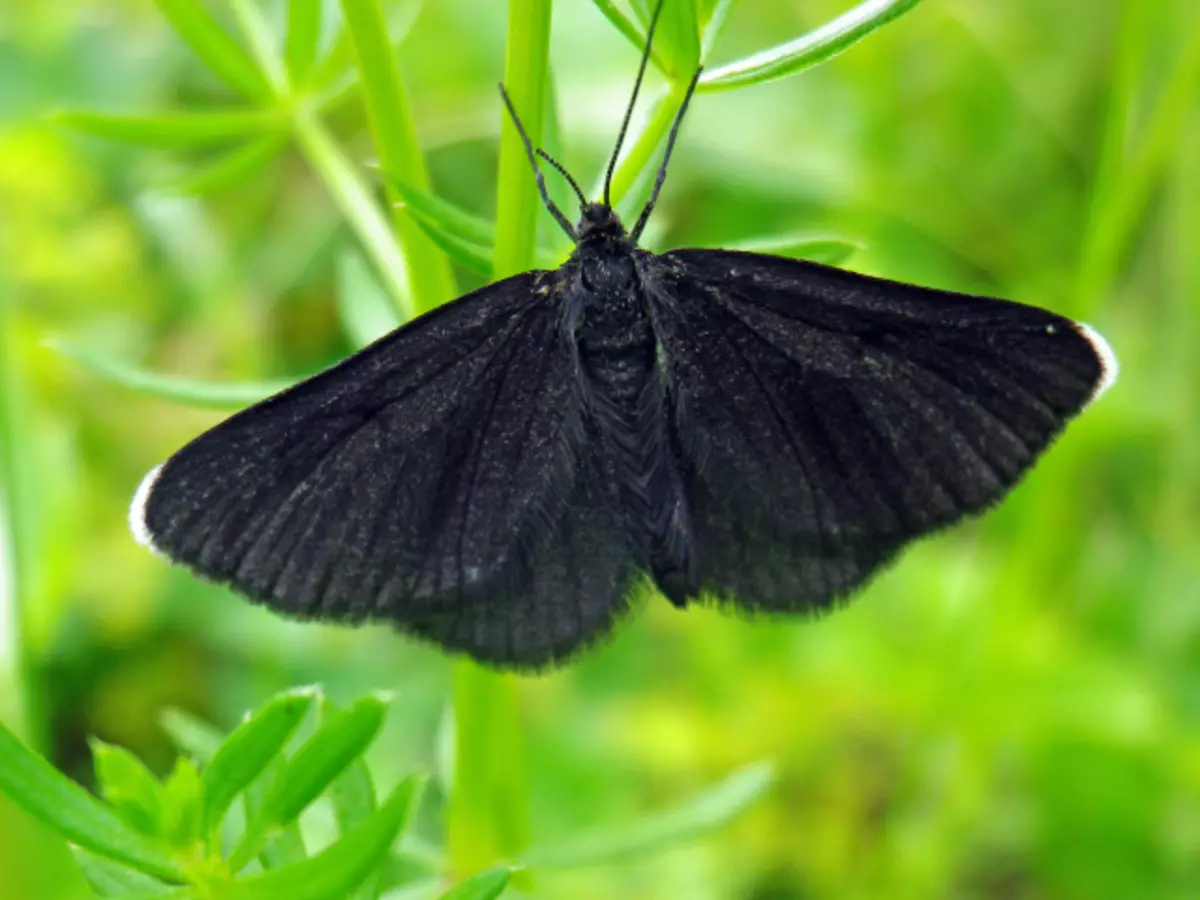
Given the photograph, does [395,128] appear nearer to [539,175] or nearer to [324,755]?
[539,175]

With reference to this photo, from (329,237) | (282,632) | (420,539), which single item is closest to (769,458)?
(420,539)

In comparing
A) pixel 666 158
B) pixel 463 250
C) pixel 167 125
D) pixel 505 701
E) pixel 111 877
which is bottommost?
pixel 111 877

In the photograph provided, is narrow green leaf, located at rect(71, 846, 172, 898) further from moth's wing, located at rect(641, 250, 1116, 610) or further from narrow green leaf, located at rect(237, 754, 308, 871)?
moth's wing, located at rect(641, 250, 1116, 610)

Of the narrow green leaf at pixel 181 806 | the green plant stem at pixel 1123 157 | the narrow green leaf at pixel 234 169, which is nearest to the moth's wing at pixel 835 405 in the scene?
the narrow green leaf at pixel 234 169

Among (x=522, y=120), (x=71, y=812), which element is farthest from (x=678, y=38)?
(x=71, y=812)

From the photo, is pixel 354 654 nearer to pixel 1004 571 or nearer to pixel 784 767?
pixel 784 767

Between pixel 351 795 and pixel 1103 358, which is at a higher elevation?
pixel 1103 358

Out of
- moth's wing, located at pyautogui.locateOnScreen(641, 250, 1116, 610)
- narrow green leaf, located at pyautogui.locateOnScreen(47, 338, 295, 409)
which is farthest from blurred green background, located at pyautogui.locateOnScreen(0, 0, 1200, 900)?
moth's wing, located at pyautogui.locateOnScreen(641, 250, 1116, 610)
